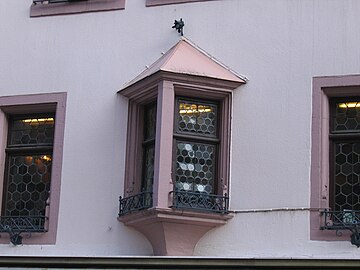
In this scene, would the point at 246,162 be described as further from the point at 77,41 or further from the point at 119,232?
the point at 77,41

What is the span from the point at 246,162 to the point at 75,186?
257 centimetres

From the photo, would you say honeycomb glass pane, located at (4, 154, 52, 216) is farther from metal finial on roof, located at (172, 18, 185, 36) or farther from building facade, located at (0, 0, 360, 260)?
metal finial on roof, located at (172, 18, 185, 36)

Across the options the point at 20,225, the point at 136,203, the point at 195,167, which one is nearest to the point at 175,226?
the point at 136,203

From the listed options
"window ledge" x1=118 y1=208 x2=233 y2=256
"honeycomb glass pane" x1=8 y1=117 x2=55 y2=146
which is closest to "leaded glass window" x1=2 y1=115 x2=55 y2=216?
"honeycomb glass pane" x1=8 y1=117 x2=55 y2=146

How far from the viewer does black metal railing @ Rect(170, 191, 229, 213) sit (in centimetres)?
1489

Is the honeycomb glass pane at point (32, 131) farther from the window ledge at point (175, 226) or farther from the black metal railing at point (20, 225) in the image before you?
the window ledge at point (175, 226)

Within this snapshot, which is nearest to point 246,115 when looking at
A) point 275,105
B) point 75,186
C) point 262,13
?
point 275,105

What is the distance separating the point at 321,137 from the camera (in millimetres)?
15016

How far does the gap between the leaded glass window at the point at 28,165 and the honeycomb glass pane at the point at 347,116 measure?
4270 millimetres

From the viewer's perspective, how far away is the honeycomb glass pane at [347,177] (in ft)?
48.9

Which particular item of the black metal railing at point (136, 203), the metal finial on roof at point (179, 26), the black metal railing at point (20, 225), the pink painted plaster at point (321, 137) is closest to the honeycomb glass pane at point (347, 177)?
the pink painted plaster at point (321, 137)

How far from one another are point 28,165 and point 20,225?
0.98 meters

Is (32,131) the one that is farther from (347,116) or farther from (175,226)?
(347,116)

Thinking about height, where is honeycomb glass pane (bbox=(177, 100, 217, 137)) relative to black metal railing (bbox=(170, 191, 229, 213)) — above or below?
above
